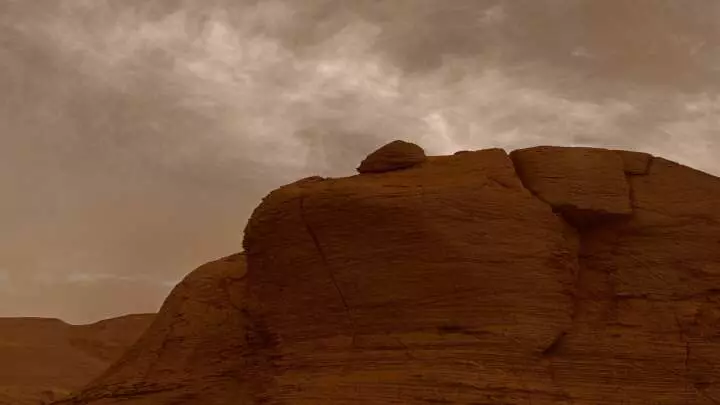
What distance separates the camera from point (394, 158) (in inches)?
693

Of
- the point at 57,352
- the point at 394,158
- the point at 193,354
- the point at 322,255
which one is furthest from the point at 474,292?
the point at 57,352

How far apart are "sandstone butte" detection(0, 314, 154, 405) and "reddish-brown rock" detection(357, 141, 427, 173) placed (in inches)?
948

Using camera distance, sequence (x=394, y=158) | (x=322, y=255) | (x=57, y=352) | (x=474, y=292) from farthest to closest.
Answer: (x=57, y=352)
(x=394, y=158)
(x=322, y=255)
(x=474, y=292)

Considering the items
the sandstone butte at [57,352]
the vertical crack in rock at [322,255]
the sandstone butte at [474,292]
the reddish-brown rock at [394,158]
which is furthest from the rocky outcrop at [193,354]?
the sandstone butte at [57,352]

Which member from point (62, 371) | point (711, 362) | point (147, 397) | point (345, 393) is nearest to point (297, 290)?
point (345, 393)

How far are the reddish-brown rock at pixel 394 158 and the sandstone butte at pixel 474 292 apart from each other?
0.05 meters

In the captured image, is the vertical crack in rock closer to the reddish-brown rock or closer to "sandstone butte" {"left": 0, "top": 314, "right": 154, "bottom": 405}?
the reddish-brown rock

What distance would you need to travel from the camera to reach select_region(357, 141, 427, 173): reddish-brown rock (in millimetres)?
17547

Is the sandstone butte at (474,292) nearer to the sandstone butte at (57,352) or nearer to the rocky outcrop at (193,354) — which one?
the rocky outcrop at (193,354)

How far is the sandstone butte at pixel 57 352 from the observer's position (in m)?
39.8

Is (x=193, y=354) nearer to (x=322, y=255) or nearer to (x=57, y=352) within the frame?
(x=322, y=255)

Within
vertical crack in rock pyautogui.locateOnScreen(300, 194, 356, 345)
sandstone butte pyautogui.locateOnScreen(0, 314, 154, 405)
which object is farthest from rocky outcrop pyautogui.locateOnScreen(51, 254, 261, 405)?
sandstone butte pyautogui.locateOnScreen(0, 314, 154, 405)

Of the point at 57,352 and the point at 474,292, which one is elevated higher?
the point at 57,352

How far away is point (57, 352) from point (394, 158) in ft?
98.5
